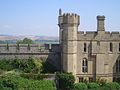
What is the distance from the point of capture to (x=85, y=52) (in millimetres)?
48312

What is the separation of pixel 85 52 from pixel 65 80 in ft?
17.9

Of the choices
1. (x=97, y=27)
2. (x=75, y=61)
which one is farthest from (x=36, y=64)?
(x=97, y=27)

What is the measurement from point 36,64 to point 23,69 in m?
1.76

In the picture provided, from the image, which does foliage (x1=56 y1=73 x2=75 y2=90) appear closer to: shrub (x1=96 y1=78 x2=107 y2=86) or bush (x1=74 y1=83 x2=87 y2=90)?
bush (x1=74 y1=83 x2=87 y2=90)

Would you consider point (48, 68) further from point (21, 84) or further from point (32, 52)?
point (21, 84)

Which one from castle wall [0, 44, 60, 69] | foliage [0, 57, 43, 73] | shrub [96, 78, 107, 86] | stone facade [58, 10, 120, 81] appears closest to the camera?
foliage [0, 57, 43, 73]

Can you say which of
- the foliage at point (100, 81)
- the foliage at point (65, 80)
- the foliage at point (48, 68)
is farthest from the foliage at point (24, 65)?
the foliage at point (100, 81)

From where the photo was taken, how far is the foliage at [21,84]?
132ft

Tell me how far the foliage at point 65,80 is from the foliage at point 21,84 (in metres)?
2.00

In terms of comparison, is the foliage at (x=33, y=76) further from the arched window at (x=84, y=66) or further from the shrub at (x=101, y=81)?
the shrub at (x=101, y=81)

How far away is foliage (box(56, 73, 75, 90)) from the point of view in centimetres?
4488

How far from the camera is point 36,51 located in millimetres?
49250

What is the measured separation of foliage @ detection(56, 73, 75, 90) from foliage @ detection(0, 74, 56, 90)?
2002 millimetres

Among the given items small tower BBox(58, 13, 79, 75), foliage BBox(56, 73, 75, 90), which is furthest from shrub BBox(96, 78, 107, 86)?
foliage BBox(56, 73, 75, 90)
